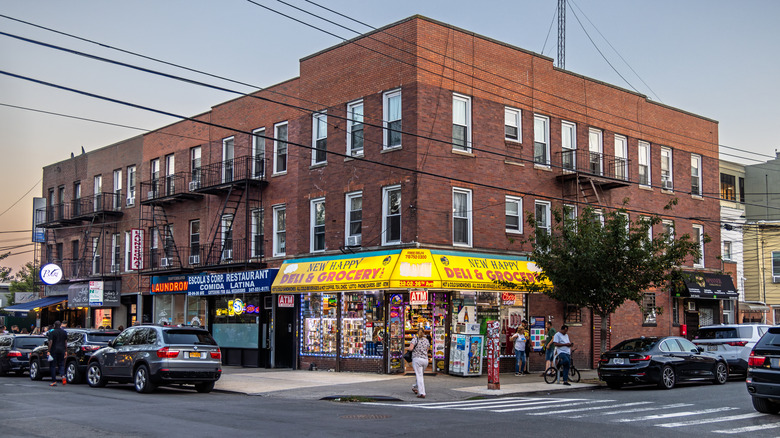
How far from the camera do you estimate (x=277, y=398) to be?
62.2ft

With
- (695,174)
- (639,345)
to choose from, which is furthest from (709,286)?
(639,345)

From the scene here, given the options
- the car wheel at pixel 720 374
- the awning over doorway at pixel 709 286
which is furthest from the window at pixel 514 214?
the awning over doorway at pixel 709 286

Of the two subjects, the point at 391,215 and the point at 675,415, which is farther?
the point at 391,215

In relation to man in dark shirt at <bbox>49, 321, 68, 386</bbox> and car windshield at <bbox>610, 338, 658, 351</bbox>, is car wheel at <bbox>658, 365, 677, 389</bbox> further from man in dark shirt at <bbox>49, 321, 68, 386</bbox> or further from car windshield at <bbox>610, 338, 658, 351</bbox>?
man in dark shirt at <bbox>49, 321, 68, 386</bbox>

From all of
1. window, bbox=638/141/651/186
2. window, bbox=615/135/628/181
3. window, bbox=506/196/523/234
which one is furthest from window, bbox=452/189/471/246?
window, bbox=638/141/651/186

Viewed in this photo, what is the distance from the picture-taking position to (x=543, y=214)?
92.5 ft

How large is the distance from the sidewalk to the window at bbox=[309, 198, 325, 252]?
4647mm

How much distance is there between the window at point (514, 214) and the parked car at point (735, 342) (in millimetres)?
7006

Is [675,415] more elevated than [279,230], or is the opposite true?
[279,230]

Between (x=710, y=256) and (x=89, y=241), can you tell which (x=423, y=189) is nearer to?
(x=710, y=256)

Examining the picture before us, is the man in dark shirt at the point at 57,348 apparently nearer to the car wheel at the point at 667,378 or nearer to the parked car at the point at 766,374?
the car wheel at the point at 667,378

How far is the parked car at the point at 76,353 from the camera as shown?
2233cm

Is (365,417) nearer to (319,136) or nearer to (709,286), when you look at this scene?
(319,136)

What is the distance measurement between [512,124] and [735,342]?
10.3m
